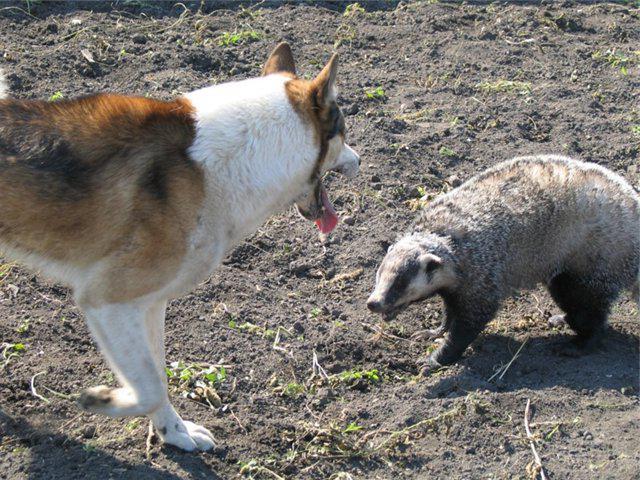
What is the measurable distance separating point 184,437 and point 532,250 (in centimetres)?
312

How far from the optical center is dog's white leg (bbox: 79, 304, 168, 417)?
5.33 m

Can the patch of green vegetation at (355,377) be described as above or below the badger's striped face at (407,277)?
below

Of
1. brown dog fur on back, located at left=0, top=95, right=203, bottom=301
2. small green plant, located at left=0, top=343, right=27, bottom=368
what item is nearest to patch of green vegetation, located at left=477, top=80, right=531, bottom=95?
brown dog fur on back, located at left=0, top=95, right=203, bottom=301

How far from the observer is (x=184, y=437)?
19.0ft

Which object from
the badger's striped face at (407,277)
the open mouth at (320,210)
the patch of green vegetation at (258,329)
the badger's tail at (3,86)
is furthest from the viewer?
the badger's tail at (3,86)

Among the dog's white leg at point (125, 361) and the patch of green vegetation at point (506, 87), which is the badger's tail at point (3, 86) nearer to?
the dog's white leg at point (125, 361)

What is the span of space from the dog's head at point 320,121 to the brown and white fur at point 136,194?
0.06 feet

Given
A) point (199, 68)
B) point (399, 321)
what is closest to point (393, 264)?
point (399, 321)

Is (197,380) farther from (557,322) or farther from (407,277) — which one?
(557,322)

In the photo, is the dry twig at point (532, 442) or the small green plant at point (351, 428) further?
the small green plant at point (351, 428)

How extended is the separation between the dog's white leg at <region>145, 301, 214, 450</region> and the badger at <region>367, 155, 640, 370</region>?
6.54 feet

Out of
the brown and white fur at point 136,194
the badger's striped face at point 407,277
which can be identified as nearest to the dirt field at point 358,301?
the badger's striped face at point 407,277

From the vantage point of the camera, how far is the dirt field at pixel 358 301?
591cm

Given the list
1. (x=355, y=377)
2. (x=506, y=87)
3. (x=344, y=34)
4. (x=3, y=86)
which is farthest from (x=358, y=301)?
(x=344, y=34)
